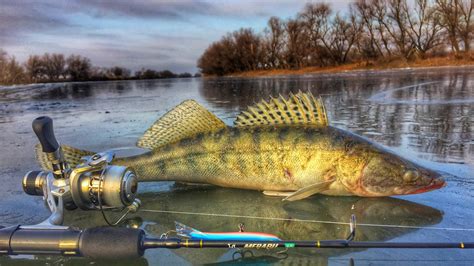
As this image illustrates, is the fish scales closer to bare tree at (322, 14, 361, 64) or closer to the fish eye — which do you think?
the fish eye

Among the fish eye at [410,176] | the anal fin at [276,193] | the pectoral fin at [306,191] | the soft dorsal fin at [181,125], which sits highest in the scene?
the soft dorsal fin at [181,125]

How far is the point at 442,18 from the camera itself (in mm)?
47344

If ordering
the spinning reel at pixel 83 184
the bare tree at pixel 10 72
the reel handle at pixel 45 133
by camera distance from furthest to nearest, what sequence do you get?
1. the bare tree at pixel 10 72
2. the spinning reel at pixel 83 184
3. the reel handle at pixel 45 133

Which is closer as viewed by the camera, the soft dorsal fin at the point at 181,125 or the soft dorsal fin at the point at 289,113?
the soft dorsal fin at the point at 289,113

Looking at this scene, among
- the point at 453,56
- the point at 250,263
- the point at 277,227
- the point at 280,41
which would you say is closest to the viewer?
the point at 250,263

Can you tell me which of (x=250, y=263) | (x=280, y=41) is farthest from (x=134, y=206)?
(x=280, y=41)

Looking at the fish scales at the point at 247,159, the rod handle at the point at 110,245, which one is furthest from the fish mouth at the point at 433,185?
the rod handle at the point at 110,245

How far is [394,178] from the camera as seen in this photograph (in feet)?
11.1

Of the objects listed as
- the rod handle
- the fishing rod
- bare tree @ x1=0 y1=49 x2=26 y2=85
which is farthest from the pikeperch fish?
bare tree @ x1=0 y1=49 x2=26 y2=85

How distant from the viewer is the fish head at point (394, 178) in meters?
3.32

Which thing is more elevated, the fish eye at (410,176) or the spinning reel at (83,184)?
the spinning reel at (83,184)

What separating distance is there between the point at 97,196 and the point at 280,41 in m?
74.3

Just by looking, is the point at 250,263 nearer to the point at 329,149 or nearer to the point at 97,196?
the point at 97,196

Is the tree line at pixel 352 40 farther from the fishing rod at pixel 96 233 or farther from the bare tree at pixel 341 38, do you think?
the fishing rod at pixel 96 233
